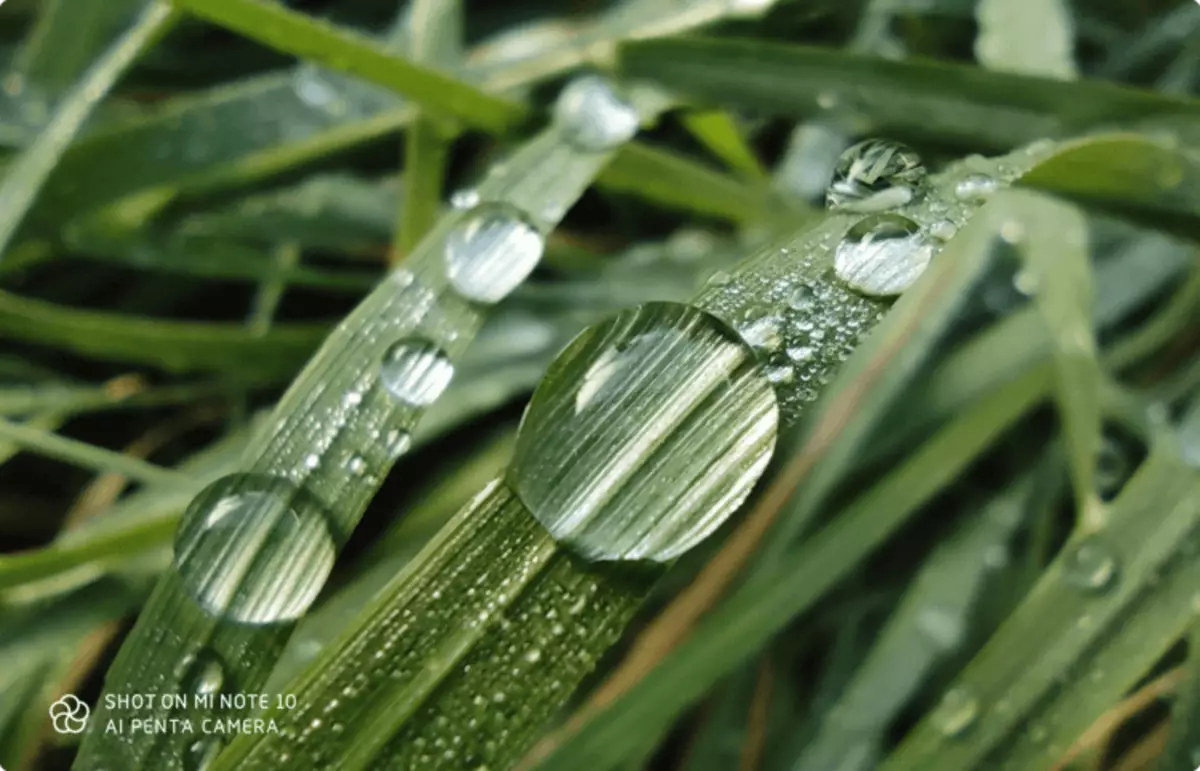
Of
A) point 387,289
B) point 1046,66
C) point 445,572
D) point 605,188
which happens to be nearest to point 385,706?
point 445,572

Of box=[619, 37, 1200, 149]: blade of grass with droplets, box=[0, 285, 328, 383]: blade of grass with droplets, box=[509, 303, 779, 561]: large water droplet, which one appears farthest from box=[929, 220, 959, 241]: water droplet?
box=[0, 285, 328, 383]: blade of grass with droplets

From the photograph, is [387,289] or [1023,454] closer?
[387,289]

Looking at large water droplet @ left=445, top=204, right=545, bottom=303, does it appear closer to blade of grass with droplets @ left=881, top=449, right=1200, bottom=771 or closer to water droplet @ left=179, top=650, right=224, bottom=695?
water droplet @ left=179, top=650, right=224, bottom=695

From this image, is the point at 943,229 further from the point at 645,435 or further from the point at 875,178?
the point at 645,435

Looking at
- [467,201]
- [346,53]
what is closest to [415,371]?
[467,201]

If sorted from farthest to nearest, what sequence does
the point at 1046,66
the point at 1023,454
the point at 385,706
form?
the point at 1023,454 → the point at 1046,66 → the point at 385,706

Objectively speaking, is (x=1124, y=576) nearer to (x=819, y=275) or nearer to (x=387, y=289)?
(x=819, y=275)
